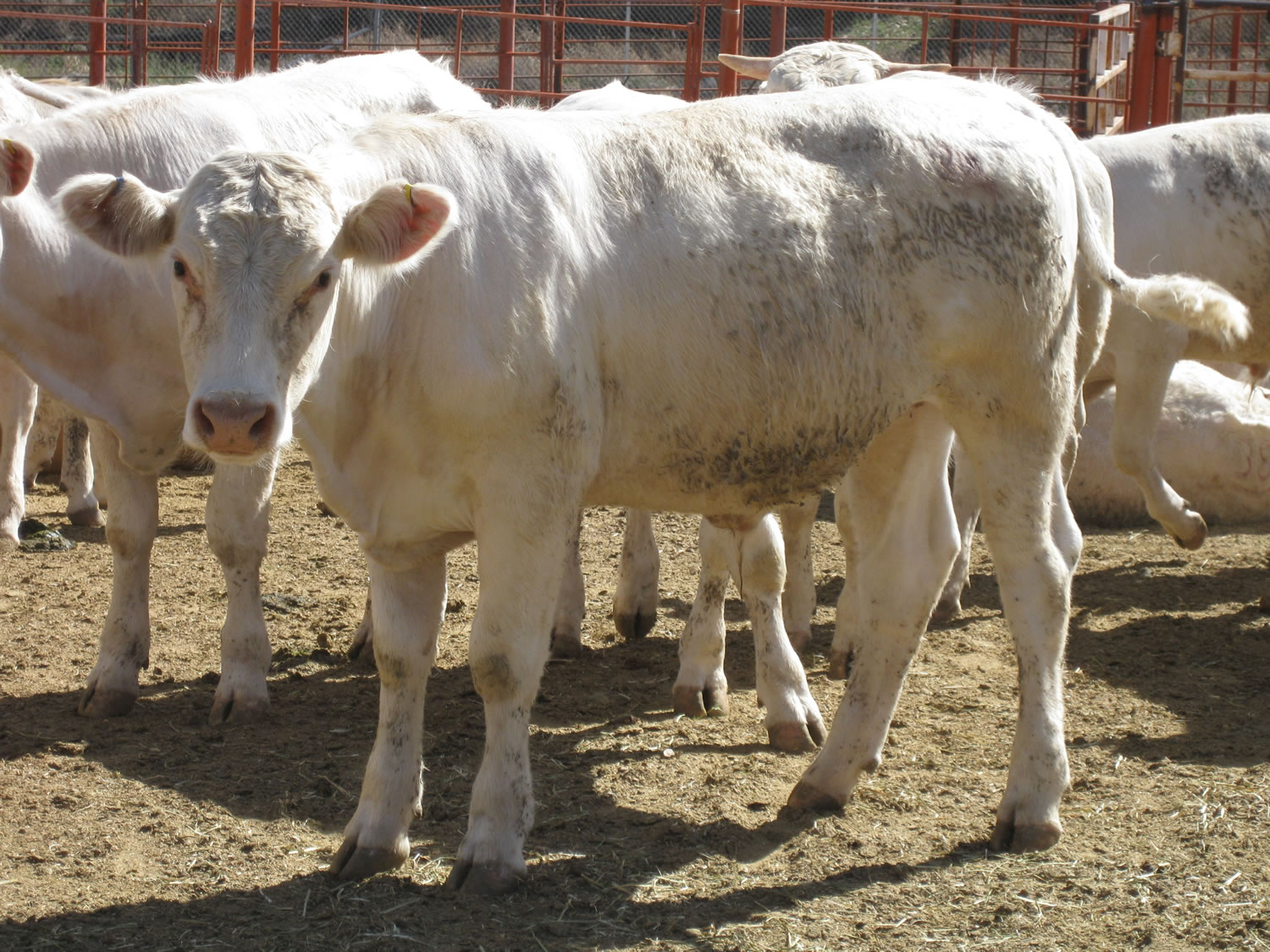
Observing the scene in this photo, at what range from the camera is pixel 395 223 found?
11.3 ft

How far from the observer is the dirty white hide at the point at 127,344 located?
5.21 meters

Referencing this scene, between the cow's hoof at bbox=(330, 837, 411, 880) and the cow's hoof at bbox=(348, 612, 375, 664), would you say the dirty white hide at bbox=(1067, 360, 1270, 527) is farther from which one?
the cow's hoof at bbox=(330, 837, 411, 880)

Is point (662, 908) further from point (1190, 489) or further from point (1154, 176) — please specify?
point (1190, 489)

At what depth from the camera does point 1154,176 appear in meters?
7.36

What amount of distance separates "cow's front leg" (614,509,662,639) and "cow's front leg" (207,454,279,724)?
166 centimetres

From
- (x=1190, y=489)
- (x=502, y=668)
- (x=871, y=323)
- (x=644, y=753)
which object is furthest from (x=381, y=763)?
(x=1190, y=489)

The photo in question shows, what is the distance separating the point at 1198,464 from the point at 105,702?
6.33 metres

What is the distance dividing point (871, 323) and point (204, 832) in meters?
2.45

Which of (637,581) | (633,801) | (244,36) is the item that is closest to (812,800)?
(633,801)

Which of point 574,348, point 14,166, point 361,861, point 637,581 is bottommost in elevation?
point 361,861

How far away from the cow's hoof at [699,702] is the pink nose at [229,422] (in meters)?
2.60

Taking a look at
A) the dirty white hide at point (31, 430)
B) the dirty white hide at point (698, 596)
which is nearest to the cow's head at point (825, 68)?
the dirty white hide at point (698, 596)

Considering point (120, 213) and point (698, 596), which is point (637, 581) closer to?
point (698, 596)

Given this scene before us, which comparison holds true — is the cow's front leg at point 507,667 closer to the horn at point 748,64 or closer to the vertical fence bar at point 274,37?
the horn at point 748,64
